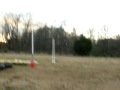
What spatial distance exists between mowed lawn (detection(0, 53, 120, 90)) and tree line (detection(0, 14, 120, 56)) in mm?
22704

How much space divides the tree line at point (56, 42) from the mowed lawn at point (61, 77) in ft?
74.5

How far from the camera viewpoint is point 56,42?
56375 millimetres

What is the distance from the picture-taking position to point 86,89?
18344 millimetres

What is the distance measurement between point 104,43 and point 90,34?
10.8 meters

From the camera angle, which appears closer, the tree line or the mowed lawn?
the mowed lawn

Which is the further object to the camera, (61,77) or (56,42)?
(56,42)

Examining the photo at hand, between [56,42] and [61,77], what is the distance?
3605 centimetres

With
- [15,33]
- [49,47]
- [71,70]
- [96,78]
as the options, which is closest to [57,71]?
[71,70]

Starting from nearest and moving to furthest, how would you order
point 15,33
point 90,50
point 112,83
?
1. point 112,83
2. point 90,50
3. point 15,33

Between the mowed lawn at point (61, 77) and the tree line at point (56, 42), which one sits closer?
the mowed lawn at point (61, 77)

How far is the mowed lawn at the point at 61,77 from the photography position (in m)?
18.0

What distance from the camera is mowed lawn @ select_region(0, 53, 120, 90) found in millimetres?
18016

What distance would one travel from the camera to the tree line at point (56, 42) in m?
48.1

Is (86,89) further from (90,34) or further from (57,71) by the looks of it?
(90,34)
